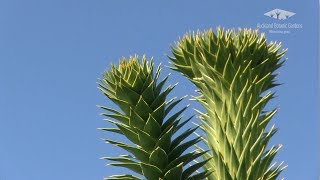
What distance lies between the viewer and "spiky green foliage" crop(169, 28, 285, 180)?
3715mm

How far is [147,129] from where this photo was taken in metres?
3.75

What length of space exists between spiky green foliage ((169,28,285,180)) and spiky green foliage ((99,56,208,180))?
8.2 inches

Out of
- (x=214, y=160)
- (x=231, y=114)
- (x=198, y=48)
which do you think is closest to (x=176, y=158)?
(x=214, y=160)

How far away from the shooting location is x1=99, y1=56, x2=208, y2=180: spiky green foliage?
371cm

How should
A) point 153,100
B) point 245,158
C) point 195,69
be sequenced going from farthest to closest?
point 195,69
point 153,100
point 245,158

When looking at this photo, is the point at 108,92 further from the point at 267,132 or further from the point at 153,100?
the point at 267,132

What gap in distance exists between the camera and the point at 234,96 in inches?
154

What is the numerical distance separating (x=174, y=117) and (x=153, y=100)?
20cm

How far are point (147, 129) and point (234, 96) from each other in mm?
698

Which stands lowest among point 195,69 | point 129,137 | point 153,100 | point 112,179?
point 112,179

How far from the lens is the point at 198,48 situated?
163 inches

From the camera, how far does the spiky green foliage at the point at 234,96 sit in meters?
3.71

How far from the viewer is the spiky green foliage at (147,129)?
12.2 feet

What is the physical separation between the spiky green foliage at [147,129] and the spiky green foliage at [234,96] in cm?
21
